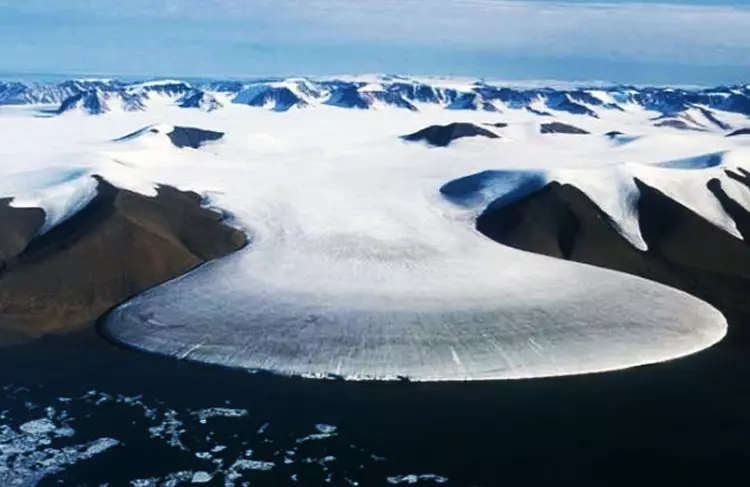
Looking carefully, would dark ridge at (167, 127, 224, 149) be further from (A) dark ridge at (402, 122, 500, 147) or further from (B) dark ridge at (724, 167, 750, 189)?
(B) dark ridge at (724, 167, 750, 189)

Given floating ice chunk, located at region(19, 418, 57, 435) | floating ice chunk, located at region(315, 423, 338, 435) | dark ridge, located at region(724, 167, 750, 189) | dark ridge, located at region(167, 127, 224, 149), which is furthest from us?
dark ridge, located at region(167, 127, 224, 149)

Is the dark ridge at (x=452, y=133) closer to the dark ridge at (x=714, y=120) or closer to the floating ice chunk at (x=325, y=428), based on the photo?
the dark ridge at (x=714, y=120)

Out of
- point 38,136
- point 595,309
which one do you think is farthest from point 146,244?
point 38,136

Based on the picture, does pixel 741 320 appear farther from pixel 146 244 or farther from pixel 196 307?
pixel 146 244

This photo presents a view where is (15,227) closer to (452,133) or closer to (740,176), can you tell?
(740,176)

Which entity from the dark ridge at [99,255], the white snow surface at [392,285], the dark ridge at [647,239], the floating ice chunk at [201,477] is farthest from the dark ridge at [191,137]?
the floating ice chunk at [201,477]

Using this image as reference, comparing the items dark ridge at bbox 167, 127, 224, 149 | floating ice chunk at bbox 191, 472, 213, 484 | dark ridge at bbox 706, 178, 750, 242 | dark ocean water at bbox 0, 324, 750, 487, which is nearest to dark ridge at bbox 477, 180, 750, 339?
dark ridge at bbox 706, 178, 750, 242
